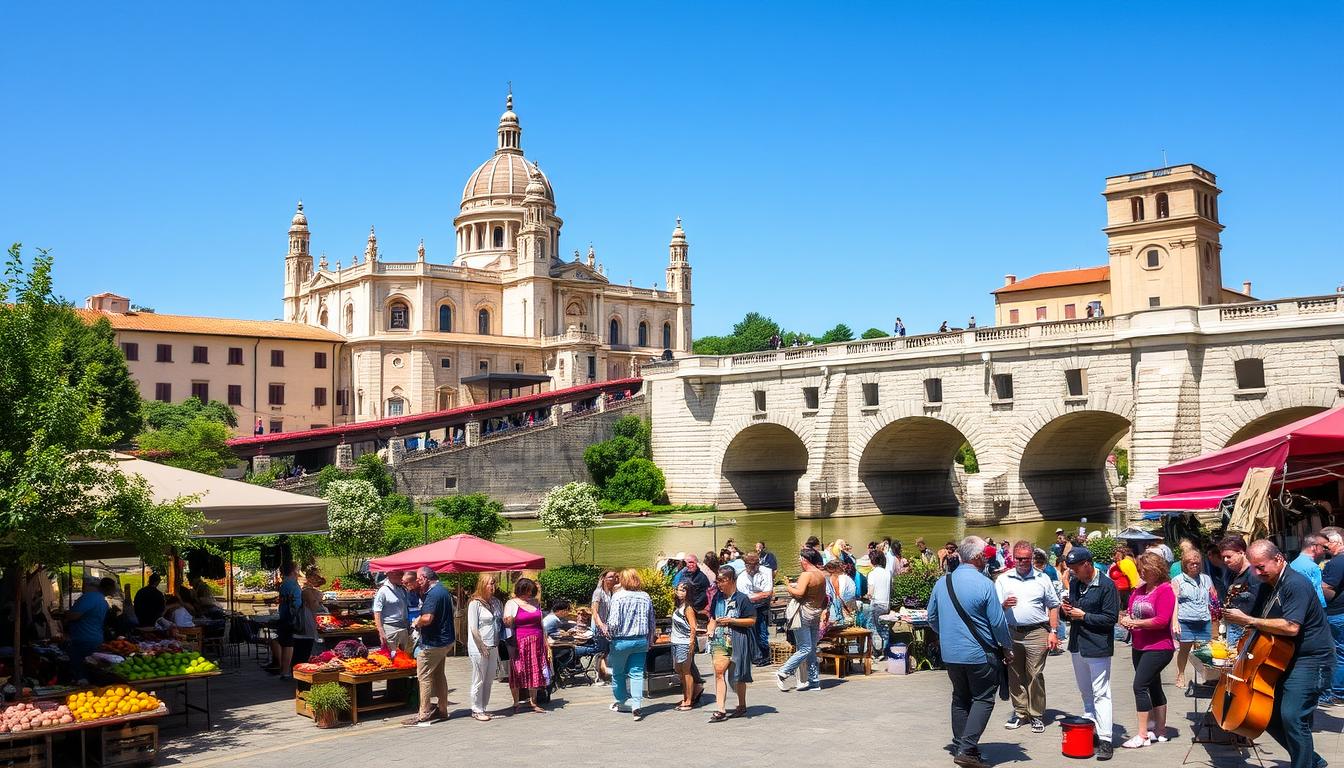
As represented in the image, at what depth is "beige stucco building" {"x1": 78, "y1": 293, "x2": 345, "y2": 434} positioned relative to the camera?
64.2 metres

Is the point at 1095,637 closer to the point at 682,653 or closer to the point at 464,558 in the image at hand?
the point at 682,653

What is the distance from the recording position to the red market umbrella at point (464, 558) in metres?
13.9

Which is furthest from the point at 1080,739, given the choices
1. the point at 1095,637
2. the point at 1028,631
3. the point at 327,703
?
the point at 327,703

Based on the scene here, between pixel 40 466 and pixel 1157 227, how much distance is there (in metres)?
66.9

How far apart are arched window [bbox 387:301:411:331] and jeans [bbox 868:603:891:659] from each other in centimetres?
6367

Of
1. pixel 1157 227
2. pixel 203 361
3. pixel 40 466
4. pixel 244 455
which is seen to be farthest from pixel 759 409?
pixel 40 466

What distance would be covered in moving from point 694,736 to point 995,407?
32674 mm

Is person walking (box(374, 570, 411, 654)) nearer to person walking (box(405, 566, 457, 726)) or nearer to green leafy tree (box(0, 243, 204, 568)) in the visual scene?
person walking (box(405, 566, 457, 726))

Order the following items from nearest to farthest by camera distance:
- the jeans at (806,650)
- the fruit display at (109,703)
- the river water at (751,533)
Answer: the fruit display at (109,703) → the jeans at (806,650) → the river water at (751,533)

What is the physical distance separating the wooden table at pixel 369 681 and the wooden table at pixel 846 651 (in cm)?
489

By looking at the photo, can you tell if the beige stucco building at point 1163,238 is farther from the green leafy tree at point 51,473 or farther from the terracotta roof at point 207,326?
the green leafy tree at point 51,473

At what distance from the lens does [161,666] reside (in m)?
11.3

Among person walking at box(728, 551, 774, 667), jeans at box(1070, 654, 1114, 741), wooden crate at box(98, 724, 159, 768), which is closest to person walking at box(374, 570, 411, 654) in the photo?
A: wooden crate at box(98, 724, 159, 768)

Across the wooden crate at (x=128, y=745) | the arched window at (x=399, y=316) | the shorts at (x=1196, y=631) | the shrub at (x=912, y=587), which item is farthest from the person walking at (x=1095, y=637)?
the arched window at (x=399, y=316)
